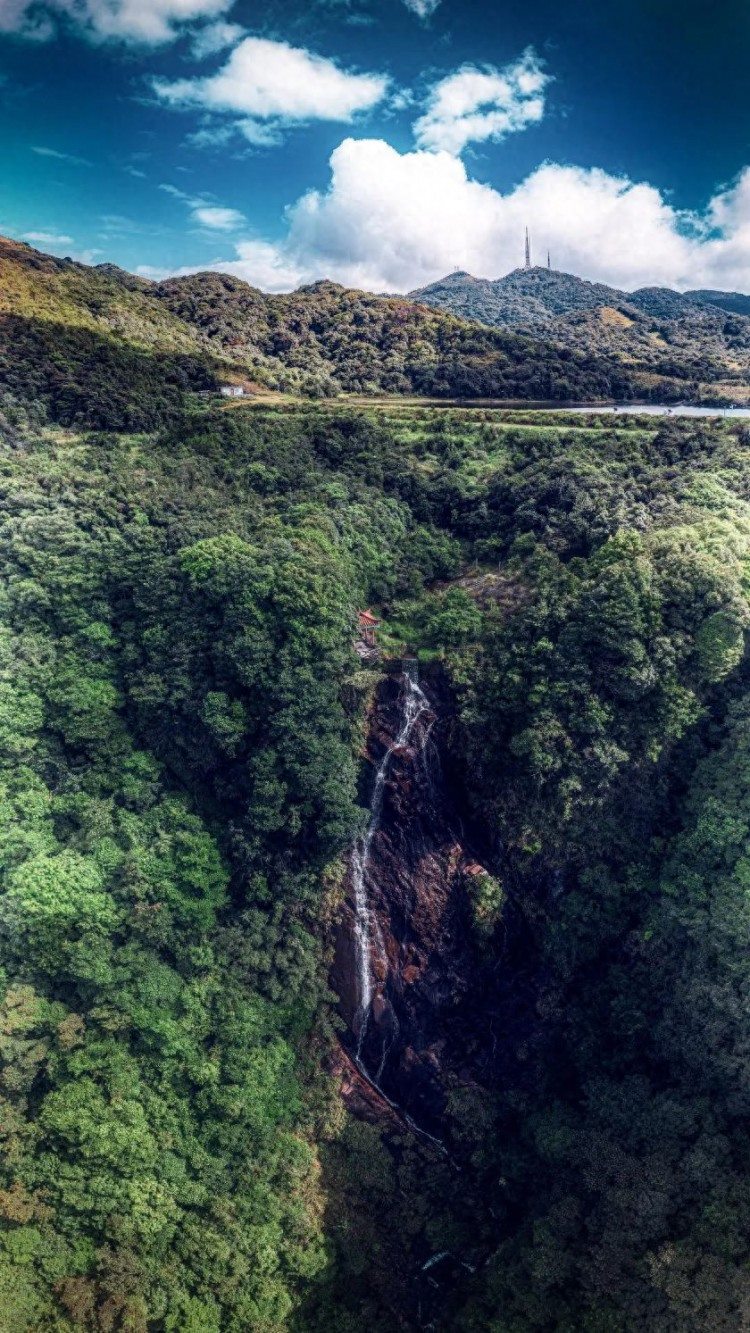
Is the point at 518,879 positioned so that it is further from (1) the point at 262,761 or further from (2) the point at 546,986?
(1) the point at 262,761

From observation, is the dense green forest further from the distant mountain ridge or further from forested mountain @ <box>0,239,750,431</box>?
the distant mountain ridge

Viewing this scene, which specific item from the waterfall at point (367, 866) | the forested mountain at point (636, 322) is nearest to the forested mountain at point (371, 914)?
the waterfall at point (367, 866)

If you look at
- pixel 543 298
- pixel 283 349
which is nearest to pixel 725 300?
pixel 543 298

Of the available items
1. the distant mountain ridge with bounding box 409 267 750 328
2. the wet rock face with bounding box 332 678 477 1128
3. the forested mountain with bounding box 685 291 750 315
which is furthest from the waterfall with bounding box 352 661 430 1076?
the forested mountain with bounding box 685 291 750 315

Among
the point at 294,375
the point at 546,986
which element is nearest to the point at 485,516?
the point at 546,986

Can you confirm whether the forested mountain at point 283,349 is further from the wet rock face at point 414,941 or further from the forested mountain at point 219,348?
the wet rock face at point 414,941
